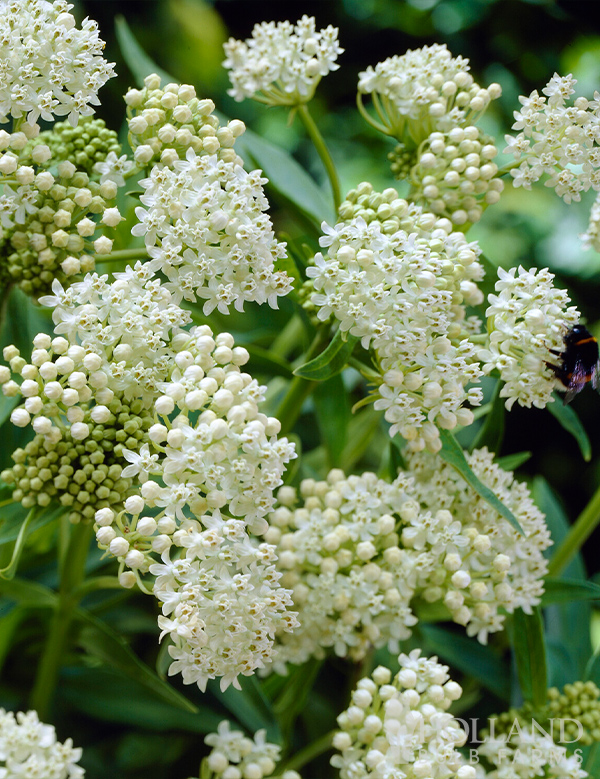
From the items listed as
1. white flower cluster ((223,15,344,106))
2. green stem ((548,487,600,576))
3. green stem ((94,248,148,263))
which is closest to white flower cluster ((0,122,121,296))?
green stem ((94,248,148,263))

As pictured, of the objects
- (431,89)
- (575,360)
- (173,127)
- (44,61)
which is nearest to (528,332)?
(575,360)

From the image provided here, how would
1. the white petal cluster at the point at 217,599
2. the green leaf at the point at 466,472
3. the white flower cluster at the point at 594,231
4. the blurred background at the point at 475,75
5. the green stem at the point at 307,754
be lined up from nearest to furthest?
the white petal cluster at the point at 217,599 → the green leaf at the point at 466,472 → the white flower cluster at the point at 594,231 → the green stem at the point at 307,754 → the blurred background at the point at 475,75

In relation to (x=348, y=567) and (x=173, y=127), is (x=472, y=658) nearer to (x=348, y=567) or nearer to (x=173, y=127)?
(x=348, y=567)

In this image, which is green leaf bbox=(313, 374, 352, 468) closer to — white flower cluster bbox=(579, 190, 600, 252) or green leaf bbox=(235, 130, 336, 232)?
green leaf bbox=(235, 130, 336, 232)

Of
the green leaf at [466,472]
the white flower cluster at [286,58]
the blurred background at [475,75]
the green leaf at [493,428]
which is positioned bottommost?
the green leaf at [466,472]

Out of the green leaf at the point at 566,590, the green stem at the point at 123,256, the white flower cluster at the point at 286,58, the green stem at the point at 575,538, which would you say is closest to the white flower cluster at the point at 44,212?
the green stem at the point at 123,256

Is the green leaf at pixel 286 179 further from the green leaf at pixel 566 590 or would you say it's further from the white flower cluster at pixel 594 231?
the green leaf at pixel 566 590

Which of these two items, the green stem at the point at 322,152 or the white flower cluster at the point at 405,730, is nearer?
the white flower cluster at the point at 405,730
